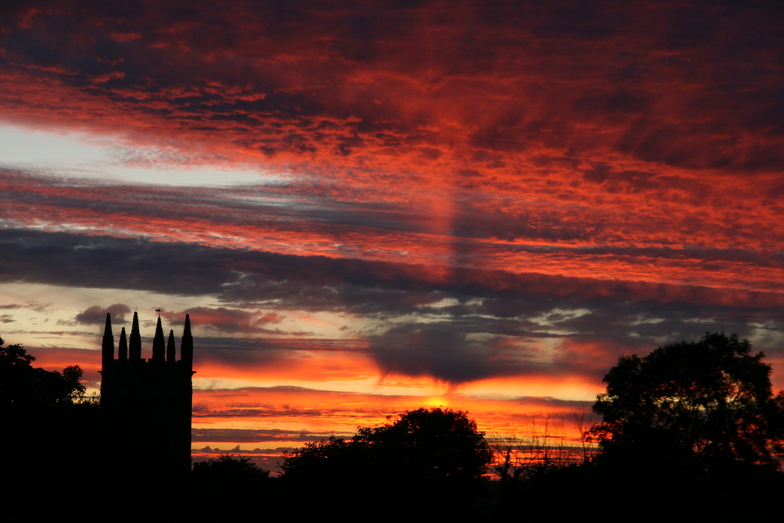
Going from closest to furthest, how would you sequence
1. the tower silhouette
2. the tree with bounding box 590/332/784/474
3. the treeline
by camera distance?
the treeline, the tree with bounding box 590/332/784/474, the tower silhouette

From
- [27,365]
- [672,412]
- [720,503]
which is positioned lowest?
[720,503]

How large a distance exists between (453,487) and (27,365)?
144 ft

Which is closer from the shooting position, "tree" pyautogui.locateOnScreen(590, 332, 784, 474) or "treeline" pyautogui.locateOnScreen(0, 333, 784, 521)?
"treeline" pyautogui.locateOnScreen(0, 333, 784, 521)

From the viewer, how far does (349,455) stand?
84.1 meters

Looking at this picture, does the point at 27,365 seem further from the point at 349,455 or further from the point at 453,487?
the point at 453,487

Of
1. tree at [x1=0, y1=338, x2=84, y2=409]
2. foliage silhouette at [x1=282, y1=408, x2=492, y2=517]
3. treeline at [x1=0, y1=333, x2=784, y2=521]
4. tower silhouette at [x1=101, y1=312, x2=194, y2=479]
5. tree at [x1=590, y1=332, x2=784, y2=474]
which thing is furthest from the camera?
tower silhouette at [x1=101, y1=312, x2=194, y2=479]

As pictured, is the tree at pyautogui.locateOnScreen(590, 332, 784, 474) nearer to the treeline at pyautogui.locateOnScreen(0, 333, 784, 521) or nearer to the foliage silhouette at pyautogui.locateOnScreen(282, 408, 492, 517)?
the treeline at pyautogui.locateOnScreen(0, 333, 784, 521)

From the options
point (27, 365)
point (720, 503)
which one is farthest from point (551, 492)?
point (27, 365)

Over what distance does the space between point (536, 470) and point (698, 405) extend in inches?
839

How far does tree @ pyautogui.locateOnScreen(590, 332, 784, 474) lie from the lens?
5912 cm

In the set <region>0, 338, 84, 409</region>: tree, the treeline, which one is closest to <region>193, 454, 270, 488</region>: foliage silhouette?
the treeline

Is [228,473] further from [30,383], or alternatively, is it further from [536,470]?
[536,470]

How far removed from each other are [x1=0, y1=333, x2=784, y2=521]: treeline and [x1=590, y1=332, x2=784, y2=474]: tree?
94 millimetres

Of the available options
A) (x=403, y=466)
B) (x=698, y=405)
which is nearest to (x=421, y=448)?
(x=403, y=466)
